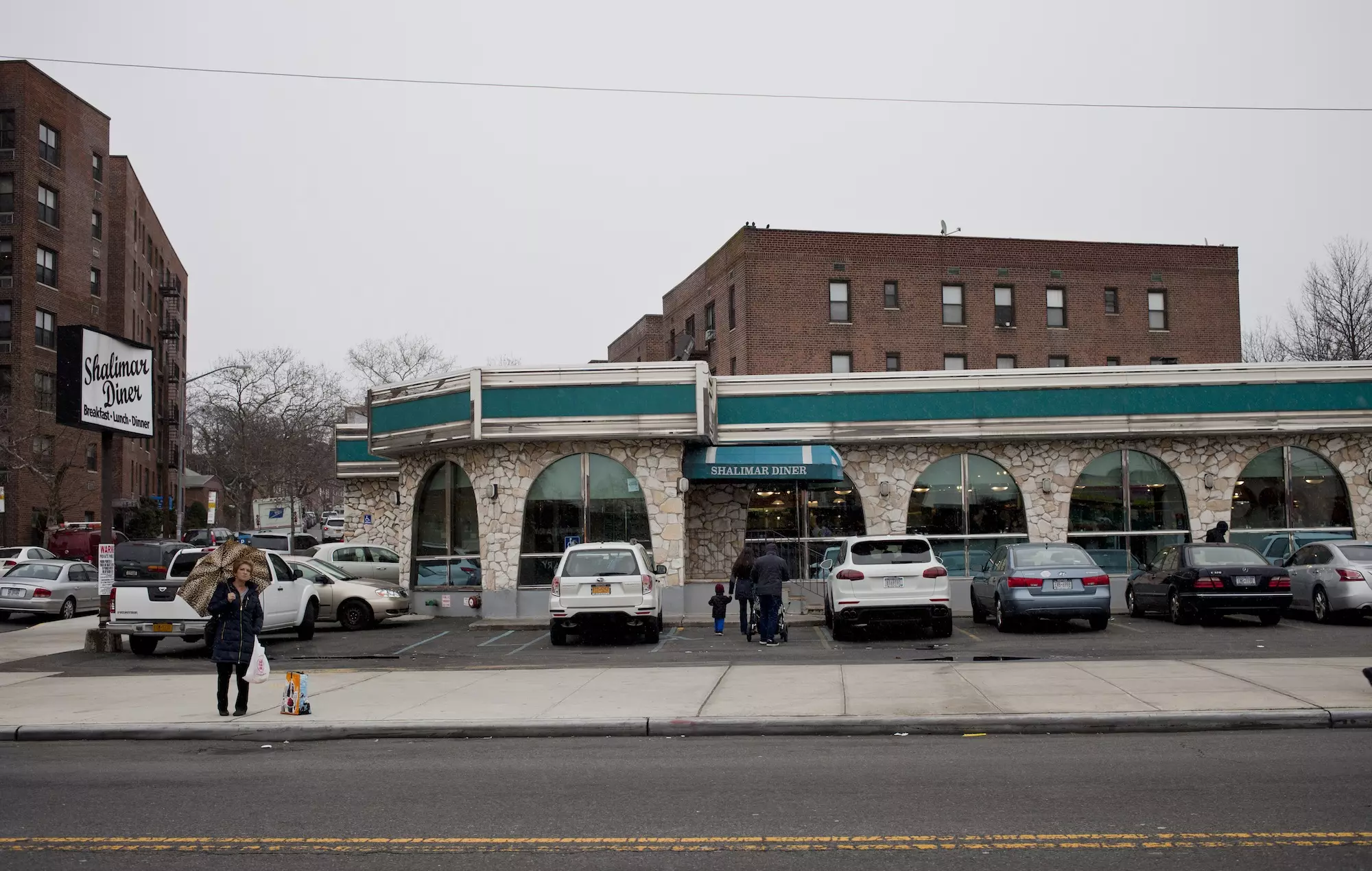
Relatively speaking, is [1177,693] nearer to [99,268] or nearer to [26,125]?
[26,125]

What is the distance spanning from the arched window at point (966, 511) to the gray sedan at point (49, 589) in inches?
734

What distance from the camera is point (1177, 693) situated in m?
12.2

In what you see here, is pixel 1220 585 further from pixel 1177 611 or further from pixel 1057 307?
pixel 1057 307

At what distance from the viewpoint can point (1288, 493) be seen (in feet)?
86.5

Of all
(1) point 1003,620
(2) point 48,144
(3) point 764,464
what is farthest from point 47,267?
(1) point 1003,620

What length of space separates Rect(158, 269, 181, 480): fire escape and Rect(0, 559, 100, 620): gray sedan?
46205 millimetres

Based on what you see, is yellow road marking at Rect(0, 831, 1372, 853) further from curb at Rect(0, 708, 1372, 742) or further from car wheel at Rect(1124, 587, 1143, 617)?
car wheel at Rect(1124, 587, 1143, 617)

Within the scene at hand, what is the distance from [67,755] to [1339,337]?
164 feet

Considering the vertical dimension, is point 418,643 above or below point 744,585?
below

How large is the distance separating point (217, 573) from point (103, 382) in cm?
999

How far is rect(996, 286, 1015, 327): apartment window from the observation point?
43.8 meters

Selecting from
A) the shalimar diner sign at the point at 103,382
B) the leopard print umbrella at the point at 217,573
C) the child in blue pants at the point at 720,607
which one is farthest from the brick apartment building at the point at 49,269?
the leopard print umbrella at the point at 217,573

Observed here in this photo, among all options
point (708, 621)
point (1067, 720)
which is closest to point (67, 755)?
point (1067, 720)

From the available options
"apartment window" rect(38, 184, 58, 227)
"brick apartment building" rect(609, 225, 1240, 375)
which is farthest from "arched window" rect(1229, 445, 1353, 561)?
"apartment window" rect(38, 184, 58, 227)
